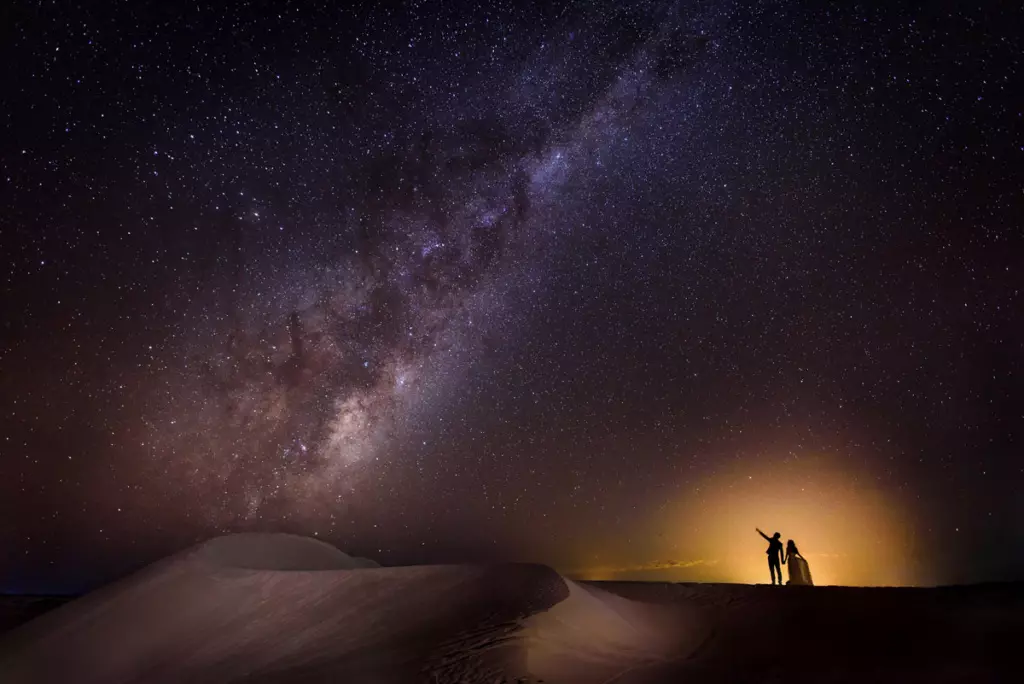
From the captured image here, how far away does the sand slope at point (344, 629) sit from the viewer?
676 centimetres

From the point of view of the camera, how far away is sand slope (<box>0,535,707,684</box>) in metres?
6.76

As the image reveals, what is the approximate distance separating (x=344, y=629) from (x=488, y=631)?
1.86 metres

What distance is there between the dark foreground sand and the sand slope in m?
0.02

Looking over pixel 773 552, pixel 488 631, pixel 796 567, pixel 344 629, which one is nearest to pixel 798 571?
pixel 796 567

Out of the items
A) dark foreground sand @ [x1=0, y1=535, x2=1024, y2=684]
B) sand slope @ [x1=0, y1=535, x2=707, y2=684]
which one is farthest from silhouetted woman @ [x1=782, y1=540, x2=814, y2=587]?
sand slope @ [x1=0, y1=535, x2=707, y2=684]

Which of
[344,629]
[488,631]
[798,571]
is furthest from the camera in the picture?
[798,571]

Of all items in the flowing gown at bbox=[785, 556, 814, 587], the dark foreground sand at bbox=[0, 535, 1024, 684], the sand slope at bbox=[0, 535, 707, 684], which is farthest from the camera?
the flowing gown at bbox=[785, 556, 814, 587]

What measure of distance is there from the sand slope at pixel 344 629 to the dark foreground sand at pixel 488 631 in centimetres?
2

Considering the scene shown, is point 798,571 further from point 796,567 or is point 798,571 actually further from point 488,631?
point 488,631

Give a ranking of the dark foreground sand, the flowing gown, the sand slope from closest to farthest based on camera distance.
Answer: the dark foreground sand → the sand slope → the flowing gown

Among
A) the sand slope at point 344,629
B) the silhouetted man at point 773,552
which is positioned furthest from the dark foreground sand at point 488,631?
the silhouetted man at point 773,552

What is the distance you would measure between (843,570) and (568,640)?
51.0 ft

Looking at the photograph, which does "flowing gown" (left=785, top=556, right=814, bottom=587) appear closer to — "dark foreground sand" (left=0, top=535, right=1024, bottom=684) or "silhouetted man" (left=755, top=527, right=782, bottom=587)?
"silhouetted man" (left=755, top=527, right=782, bottom=587)

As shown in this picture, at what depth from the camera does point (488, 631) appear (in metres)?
7.23
